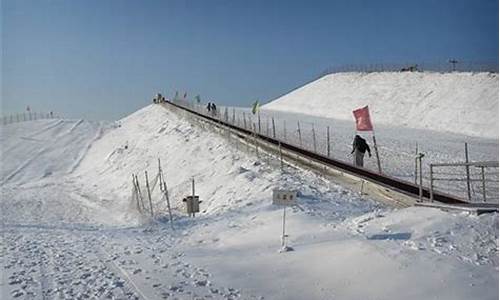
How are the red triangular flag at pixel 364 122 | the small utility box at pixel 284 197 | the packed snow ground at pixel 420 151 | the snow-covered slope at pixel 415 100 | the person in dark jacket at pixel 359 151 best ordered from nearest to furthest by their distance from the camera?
1. the small utility box at pixel 284 197
2. the red triangular flag at pixel 364 122
3. the packed snow ground at pixel 420 151
4. the person in dark jacket at pixel 359 151
5. the snow-covered slope at pixel 415 100

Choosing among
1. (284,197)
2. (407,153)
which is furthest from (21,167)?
(284,197)

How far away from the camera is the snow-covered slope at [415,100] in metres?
53.6

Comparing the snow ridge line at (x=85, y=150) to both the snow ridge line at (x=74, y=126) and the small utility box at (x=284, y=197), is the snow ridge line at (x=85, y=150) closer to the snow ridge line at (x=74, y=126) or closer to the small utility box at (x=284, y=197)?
the snow ridge line at (x=74, y=126)

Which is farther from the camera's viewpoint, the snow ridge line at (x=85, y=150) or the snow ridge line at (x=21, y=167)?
the snow ridge line at (x=85, y=150)

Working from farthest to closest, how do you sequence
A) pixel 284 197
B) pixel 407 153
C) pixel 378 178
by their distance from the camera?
pixel 407 153 < pixel 378 178 < pixel 284 197

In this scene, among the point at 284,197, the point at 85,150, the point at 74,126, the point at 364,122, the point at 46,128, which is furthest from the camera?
the point at 74,126

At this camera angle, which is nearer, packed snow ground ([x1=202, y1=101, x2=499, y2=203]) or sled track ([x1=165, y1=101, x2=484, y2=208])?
sled track ([x1=165, y1=101, x2=484, y2=208])

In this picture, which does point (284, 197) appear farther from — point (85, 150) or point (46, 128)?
Answer: point (46, 128)

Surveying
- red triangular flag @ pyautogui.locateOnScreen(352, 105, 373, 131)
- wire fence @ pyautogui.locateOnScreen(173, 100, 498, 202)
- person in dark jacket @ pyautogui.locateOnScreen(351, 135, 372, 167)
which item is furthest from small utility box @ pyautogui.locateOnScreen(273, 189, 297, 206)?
person in dark jacket @ pyautogui.locateOnScreen(351, 135, 372, 167)

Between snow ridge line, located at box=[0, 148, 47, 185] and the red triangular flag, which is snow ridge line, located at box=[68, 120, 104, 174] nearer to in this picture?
snow ridge line, located at box=[0, 148, 47, 185]

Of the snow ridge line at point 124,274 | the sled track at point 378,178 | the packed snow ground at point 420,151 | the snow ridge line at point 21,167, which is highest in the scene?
the snow ridge line at point 124,274

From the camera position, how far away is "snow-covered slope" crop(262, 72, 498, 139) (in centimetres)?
5356

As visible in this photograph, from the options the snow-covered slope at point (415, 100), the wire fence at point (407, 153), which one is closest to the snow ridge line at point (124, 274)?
the wire fence at point (407, 153)

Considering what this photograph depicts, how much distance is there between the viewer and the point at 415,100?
6388 cm
